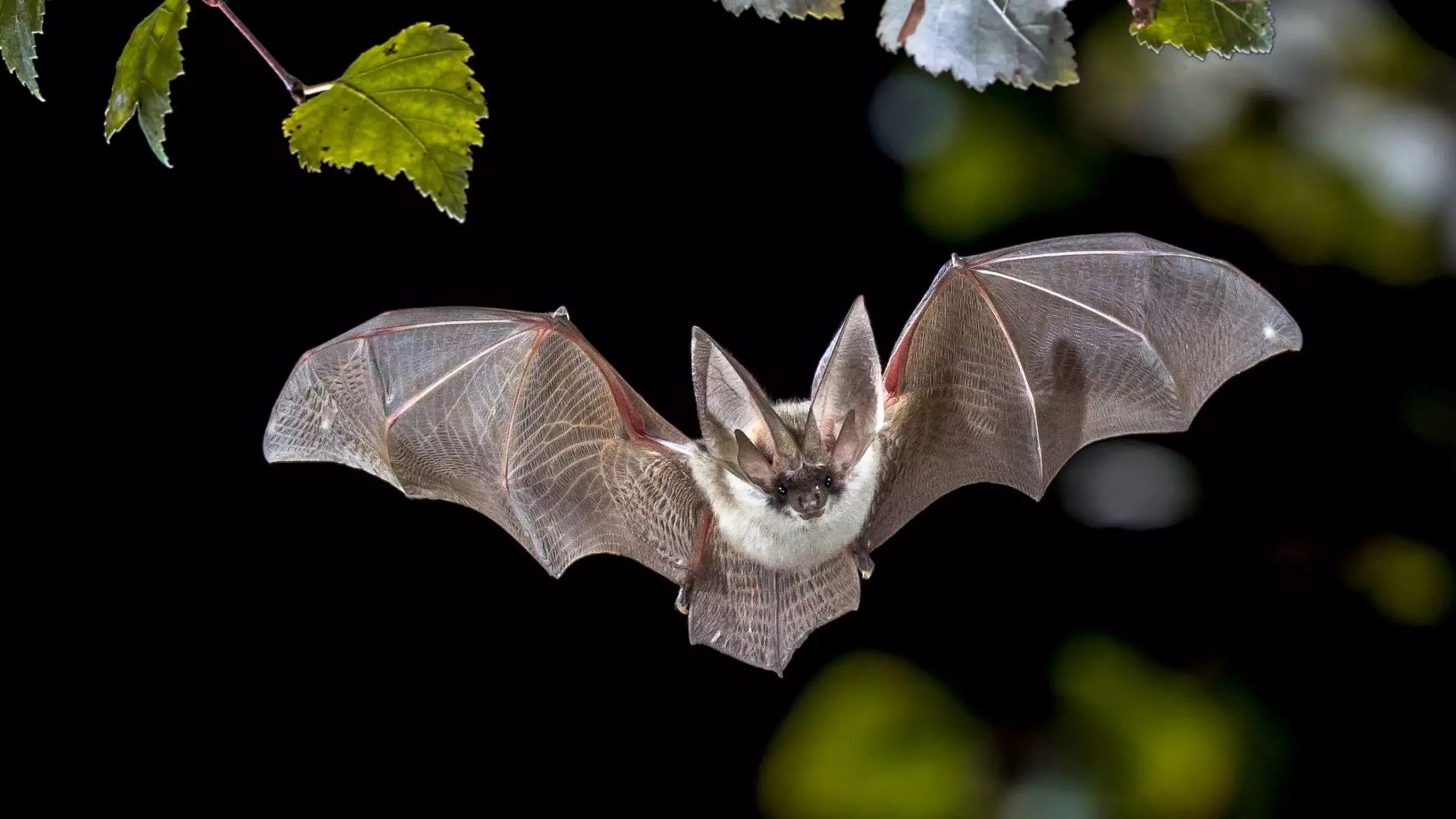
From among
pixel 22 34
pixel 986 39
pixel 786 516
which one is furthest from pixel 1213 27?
pixel 22 34

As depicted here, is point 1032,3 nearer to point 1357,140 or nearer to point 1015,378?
point 1015,378

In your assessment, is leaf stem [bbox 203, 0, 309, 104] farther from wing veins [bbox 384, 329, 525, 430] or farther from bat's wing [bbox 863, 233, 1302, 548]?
bat's wing [bbox 863, 233, 1302, 548]

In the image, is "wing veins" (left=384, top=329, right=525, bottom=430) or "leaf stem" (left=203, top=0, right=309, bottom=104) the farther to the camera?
"wing veins" (left=384, top=329, right=525, bottom=430)

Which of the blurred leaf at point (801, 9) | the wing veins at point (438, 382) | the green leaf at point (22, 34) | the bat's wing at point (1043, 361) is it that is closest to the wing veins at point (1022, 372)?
the bat's wing at point (1043, 361)

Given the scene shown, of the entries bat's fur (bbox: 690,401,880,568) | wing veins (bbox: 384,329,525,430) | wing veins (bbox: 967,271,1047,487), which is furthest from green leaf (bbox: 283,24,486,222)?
wing veins (bbox: 967,271,1047,487)

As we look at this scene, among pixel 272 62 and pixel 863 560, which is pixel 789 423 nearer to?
pixel 863 560
